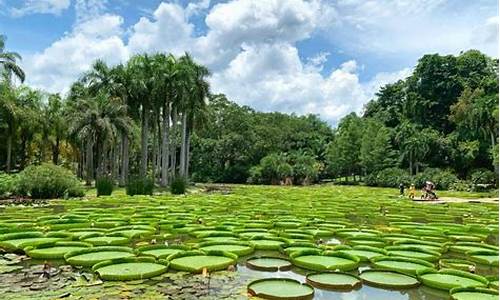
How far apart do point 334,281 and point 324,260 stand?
1.31 m

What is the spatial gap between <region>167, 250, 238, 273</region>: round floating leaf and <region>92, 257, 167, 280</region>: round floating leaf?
Result: 0.34 metres

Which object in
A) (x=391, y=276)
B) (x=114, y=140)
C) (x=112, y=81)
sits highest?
(x=112, y=81)

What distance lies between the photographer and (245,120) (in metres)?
63.8

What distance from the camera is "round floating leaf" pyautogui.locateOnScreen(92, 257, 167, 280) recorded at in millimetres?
6922

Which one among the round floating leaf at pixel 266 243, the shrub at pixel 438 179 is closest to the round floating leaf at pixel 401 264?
the round floating leaf at pixel 266 243

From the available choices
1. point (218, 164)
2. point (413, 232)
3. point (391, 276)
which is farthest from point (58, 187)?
point (218, 164)

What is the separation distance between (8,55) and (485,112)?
3636 centimetres

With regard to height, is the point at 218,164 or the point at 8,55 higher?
the point at 8,55

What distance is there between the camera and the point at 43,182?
73.5 ft

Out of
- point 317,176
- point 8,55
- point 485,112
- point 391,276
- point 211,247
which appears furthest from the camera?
point 317,176

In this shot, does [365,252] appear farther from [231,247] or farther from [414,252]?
[231,247]

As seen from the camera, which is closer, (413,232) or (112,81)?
(413,232)


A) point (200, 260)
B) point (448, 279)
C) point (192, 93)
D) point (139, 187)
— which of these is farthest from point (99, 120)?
point (448, 279)

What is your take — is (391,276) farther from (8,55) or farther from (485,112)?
(485,112)
